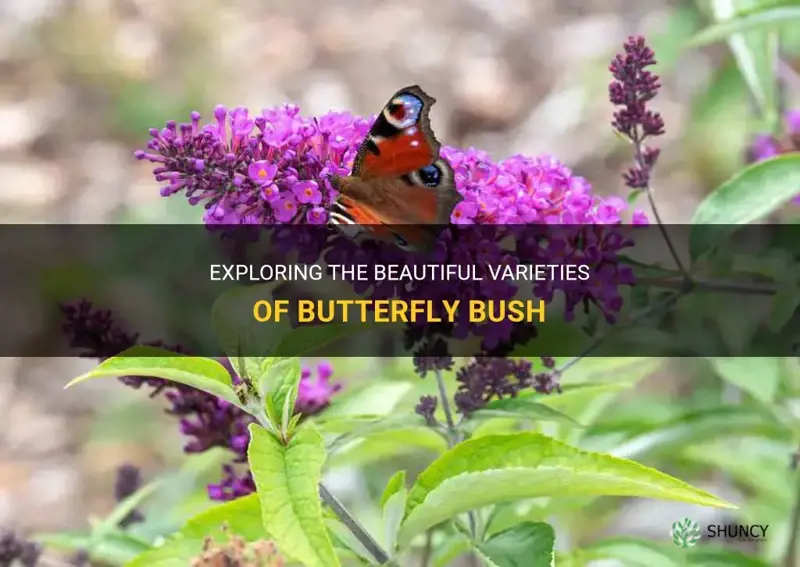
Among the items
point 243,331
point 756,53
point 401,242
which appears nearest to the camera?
point 243,331

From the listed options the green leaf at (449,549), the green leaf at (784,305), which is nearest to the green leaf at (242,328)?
the green leaf at (449,549)

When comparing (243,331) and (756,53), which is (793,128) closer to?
(756,53)

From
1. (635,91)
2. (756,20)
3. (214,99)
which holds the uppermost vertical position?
(214,99)

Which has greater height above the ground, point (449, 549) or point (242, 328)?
point (242, 328)

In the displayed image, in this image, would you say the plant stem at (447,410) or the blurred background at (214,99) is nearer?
the plant stem at (447,410)

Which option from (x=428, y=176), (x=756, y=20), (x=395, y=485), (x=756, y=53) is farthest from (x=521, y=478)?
(x=756, y=53)

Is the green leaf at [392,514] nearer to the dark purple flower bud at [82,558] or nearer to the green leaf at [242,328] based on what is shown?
the green leaf at [242,328]

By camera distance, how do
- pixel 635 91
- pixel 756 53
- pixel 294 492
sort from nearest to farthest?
pixel 294 492 < pixel 635 91 < pixel 756 53
